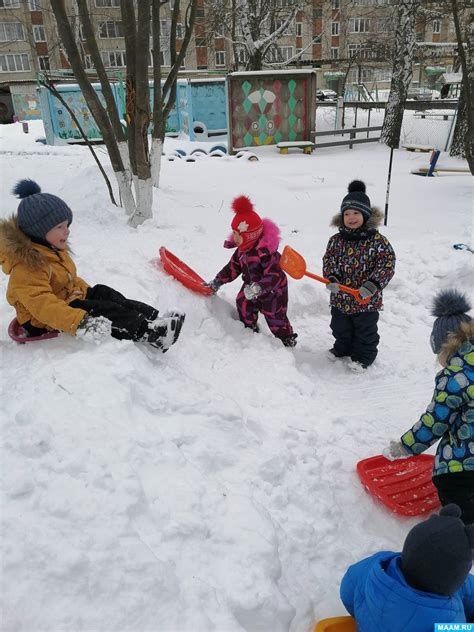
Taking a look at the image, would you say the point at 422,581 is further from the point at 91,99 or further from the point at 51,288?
the point at 91,99

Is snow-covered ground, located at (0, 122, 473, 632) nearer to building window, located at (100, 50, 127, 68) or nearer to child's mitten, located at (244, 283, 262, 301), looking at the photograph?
child's mitten, located at (244, 283, 262, 301)

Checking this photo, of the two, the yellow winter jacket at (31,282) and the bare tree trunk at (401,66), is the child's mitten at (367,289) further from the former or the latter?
the bare tree trunk at (401,66)

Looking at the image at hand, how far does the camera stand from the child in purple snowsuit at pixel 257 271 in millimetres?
3510

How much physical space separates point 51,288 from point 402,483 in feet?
7.28

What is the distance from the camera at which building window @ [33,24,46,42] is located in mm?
35406

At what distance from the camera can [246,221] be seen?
3.48 metres

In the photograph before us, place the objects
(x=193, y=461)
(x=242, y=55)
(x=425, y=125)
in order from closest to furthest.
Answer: (x=193, y=461) < (x=425, y=125) < (x=242, y=55)

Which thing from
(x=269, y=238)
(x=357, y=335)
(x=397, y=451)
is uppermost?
(x=269, y=238)

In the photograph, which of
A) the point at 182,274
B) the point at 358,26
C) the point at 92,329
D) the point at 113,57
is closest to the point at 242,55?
the point at 113,57

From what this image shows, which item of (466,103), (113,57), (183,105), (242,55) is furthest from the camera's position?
(113,57)

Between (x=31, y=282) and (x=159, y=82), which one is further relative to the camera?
(x=159, y=82)

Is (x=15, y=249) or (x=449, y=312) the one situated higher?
(x=15, y=249)

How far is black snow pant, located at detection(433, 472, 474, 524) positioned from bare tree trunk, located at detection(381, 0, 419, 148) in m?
11.3

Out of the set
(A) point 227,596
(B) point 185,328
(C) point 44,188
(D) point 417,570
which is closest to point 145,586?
(A) point 227,596
